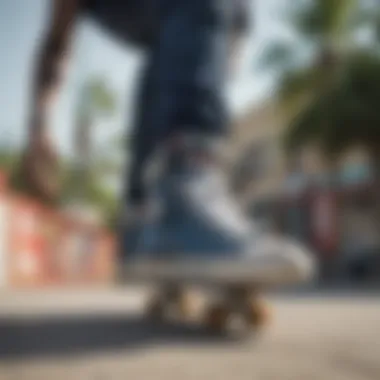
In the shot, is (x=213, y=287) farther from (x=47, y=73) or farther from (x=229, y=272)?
(x=47, y=73)

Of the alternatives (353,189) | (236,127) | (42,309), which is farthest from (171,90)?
(353,189)

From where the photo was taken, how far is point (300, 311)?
4.16 feet

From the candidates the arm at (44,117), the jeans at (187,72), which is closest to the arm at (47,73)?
the arm at (44,117)

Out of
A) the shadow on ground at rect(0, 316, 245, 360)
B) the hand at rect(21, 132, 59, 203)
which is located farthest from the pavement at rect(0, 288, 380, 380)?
the hand at rect(21, 132, 59, 203)

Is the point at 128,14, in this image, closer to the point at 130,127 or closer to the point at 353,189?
the point at 130,127

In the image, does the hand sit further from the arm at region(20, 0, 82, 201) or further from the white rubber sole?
the white rubber sole

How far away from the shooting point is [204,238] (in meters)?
0.91

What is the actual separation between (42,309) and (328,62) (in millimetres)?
620

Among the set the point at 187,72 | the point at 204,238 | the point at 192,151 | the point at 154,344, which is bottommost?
the point at 154,344

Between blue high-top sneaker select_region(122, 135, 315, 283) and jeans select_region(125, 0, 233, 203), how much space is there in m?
0.03

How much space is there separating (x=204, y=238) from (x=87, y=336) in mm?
199

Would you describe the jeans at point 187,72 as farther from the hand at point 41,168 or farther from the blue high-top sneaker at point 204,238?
the hand at point 41,168

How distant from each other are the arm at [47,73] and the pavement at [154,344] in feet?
0.79

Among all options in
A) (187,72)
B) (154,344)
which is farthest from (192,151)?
(154,344)
